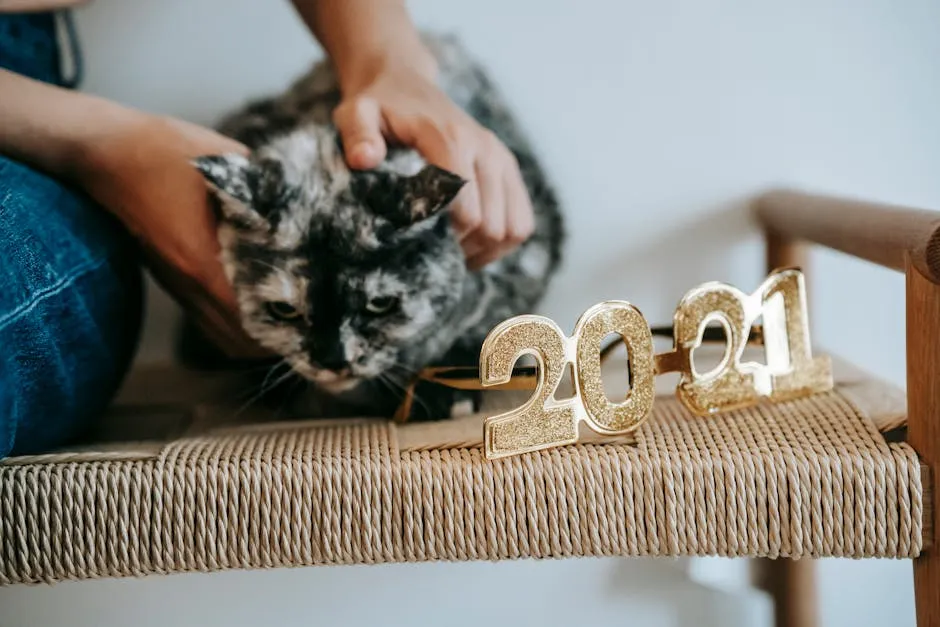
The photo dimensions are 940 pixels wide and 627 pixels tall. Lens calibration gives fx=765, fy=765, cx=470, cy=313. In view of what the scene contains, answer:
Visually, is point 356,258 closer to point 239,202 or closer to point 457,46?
point 239,202

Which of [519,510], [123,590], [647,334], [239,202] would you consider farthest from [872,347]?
[123,590]

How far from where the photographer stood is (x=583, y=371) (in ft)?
1.75

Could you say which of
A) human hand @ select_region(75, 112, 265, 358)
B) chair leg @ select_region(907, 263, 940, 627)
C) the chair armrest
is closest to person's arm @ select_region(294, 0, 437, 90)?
human hand @ select_region(75, 112, 265, 358)

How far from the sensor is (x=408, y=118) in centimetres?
71

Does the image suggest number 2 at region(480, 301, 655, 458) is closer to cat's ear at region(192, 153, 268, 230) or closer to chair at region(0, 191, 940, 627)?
chair at region(0, 191, 940, 627)

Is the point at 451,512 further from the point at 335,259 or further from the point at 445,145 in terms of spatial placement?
the point at 445,145

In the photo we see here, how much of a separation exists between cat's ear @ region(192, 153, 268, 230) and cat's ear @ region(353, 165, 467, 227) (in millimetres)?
86

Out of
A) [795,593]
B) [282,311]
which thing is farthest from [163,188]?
[795,593]

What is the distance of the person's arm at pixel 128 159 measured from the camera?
0.66 m

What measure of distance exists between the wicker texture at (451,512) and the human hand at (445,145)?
283 mm

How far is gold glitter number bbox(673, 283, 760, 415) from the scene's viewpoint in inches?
22.4

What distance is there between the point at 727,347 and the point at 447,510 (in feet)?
0.84

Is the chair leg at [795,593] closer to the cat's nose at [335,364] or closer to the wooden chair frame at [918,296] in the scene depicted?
the wooden chair frame at [918,296]

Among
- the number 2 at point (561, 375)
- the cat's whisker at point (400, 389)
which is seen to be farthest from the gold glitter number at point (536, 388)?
the cat's whisker at point (400, 389)
